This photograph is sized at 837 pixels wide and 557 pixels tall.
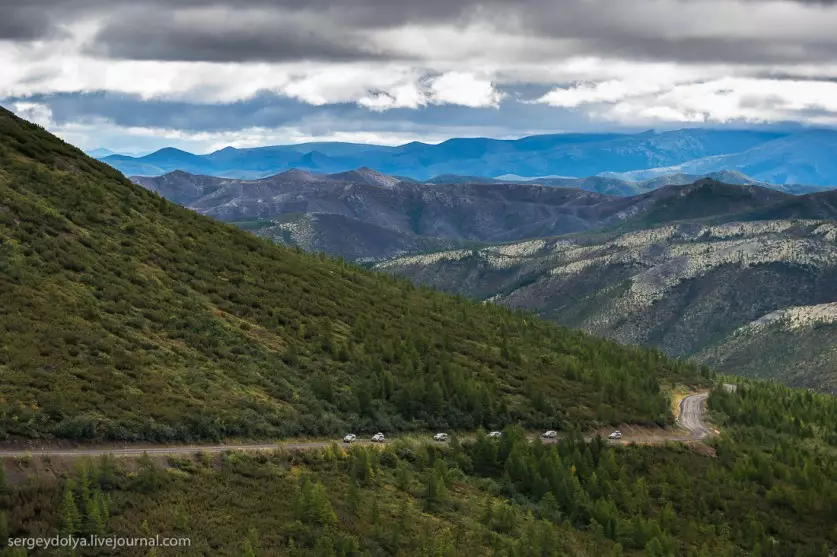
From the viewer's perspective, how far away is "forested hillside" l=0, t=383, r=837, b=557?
54062 millimetres

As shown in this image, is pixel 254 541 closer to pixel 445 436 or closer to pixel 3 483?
pixel 3 483

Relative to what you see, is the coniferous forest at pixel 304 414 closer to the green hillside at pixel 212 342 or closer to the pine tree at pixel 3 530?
the pine tree at pixel 3 530

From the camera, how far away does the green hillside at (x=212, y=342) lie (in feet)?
240

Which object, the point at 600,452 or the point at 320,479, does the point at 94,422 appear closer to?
the point at 320,479

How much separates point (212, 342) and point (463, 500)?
117 ft

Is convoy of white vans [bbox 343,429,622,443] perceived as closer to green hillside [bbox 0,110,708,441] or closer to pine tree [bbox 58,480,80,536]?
green hillside [bbox 0,110,708,441]

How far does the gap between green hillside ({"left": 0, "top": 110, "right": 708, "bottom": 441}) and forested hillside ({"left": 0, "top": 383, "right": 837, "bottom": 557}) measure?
9140 millimetres

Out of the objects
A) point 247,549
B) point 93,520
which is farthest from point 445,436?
point 93,520

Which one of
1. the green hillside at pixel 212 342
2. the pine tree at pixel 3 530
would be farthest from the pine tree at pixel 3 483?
the green hillside at pixel 212 342

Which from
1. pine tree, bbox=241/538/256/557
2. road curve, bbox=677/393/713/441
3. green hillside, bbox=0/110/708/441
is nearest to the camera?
pine tree, bbox=241/538/256/557

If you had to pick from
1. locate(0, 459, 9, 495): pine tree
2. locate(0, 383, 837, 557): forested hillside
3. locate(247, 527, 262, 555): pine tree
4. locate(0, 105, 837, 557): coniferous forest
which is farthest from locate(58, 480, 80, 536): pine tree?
locate(247, 527, 262, 555): pine tree

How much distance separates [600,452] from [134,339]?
55473 mm

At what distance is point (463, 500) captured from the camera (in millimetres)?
77188

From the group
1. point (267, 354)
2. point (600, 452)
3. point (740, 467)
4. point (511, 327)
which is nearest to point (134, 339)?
point (267, 354)
